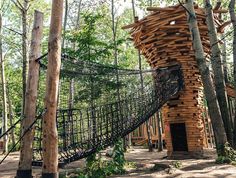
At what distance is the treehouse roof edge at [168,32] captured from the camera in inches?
299

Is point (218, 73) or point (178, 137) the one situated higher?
point (218, 73)

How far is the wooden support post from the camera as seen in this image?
4.74 meters

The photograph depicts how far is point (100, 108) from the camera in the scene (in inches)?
229

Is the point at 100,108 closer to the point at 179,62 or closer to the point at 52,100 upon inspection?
the point at 52,100

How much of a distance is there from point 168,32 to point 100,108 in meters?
3.09

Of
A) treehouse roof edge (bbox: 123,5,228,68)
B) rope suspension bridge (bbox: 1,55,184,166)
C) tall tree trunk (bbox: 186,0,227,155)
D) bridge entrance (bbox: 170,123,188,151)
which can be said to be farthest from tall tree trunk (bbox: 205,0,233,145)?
bridge entrance (bbox: 170,123,188,151)

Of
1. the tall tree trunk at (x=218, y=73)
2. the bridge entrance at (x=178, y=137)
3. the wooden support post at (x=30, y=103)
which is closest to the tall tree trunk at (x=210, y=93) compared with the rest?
the tall tree trunk at (x=218, y=73)

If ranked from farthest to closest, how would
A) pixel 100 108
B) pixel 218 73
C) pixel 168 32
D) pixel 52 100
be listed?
pixel 168 32
pixel 218 73
pixel 100 108
pixel 52 100

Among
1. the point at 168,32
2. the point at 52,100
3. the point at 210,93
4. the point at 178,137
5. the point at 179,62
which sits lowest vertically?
the point at 178,137

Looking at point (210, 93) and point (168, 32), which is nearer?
A: point (210, 93)

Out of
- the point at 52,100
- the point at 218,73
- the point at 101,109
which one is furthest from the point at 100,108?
the point at 218,73

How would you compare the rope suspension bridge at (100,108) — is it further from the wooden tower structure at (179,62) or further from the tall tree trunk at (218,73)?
the tall tree trunk at (218,73)

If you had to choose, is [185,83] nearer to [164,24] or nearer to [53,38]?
[164,24]

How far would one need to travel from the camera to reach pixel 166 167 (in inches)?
223
